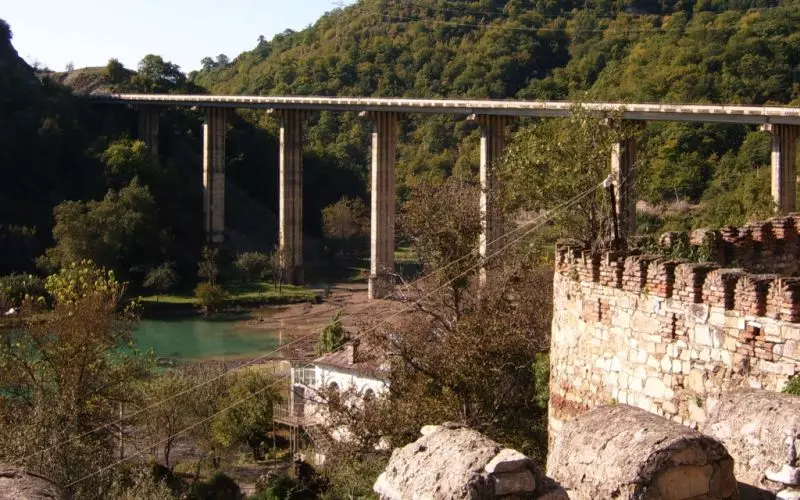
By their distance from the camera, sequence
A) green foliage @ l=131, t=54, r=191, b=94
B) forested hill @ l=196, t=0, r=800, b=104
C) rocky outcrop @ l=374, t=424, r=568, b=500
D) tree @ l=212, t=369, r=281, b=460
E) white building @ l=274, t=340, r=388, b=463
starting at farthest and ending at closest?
1. green foliage @ l=131, t=54, r=191, b=94
2. forested hill @ l=196, t=0, r=800, b=104
3. tree @ l=212, t=369, r=281, b=460
4. white building @ l=274, t=340, r=388, b=463
5. rocky outcrop @ l=374, t=424, r=568, b=500

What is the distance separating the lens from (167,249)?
220 ft

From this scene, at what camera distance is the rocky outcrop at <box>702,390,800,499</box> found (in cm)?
555

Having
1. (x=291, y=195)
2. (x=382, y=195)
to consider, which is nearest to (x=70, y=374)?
(x=382, y=195)

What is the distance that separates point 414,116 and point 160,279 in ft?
119

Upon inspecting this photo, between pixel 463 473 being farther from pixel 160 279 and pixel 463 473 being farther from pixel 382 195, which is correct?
pixel 160 279

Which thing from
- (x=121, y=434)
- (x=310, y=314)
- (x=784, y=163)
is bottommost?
(x=310, y=314)

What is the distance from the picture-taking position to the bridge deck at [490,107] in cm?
4297

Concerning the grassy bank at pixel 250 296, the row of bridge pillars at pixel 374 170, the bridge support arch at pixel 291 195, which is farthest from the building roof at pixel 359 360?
the bridge support arch at pixel 291 195

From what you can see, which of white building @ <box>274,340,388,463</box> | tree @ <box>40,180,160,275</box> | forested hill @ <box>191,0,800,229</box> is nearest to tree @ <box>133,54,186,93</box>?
forested hill @ <box>191,0,800,229</box>

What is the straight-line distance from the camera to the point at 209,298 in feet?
200

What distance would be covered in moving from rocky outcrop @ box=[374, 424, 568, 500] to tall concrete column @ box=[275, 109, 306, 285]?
63.7m

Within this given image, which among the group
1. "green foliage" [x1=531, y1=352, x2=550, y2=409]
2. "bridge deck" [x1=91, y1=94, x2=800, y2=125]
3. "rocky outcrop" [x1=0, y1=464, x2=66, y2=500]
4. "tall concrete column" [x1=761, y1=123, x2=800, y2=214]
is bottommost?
"green foliage" [x1=531, y1=352, x2=550, y2=409]

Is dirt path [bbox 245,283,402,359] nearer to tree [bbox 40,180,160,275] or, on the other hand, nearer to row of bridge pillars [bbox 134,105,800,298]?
row of bridge pillars [bbox 134,105,800,298]

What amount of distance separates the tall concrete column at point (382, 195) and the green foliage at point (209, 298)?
9145 mm
